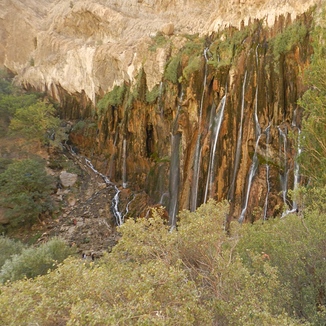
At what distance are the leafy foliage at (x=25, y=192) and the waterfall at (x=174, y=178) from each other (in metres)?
8.64

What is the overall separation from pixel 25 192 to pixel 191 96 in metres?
12.9

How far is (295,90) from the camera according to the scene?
1228 cm

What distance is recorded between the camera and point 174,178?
17.4 m

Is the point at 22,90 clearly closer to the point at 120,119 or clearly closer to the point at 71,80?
the point at 71,80

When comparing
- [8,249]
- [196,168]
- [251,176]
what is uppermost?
[251,176]

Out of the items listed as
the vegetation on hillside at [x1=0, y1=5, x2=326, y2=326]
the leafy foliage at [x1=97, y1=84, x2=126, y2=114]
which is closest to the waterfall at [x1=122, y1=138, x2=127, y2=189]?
the leafy foliage at [x1=97, y1=84, x2=126, y2=114]

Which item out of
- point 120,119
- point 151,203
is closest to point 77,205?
point 151,203

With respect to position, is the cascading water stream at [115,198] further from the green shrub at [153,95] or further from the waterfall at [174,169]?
the green shrub at [153,95]

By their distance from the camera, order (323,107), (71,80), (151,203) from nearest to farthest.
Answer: (323,107)
(151,203)
(71,80)

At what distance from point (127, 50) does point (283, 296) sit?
2499 centimetres

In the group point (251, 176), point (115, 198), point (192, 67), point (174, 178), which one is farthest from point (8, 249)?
point (192, 67)

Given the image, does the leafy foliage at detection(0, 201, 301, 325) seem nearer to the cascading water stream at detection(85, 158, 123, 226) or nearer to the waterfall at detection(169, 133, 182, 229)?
the waterfall at detection(169, 133, 182, 229)

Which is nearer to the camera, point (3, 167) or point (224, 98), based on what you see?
point (224, 98)

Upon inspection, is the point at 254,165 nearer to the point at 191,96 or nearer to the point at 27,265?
the point at 191,96
